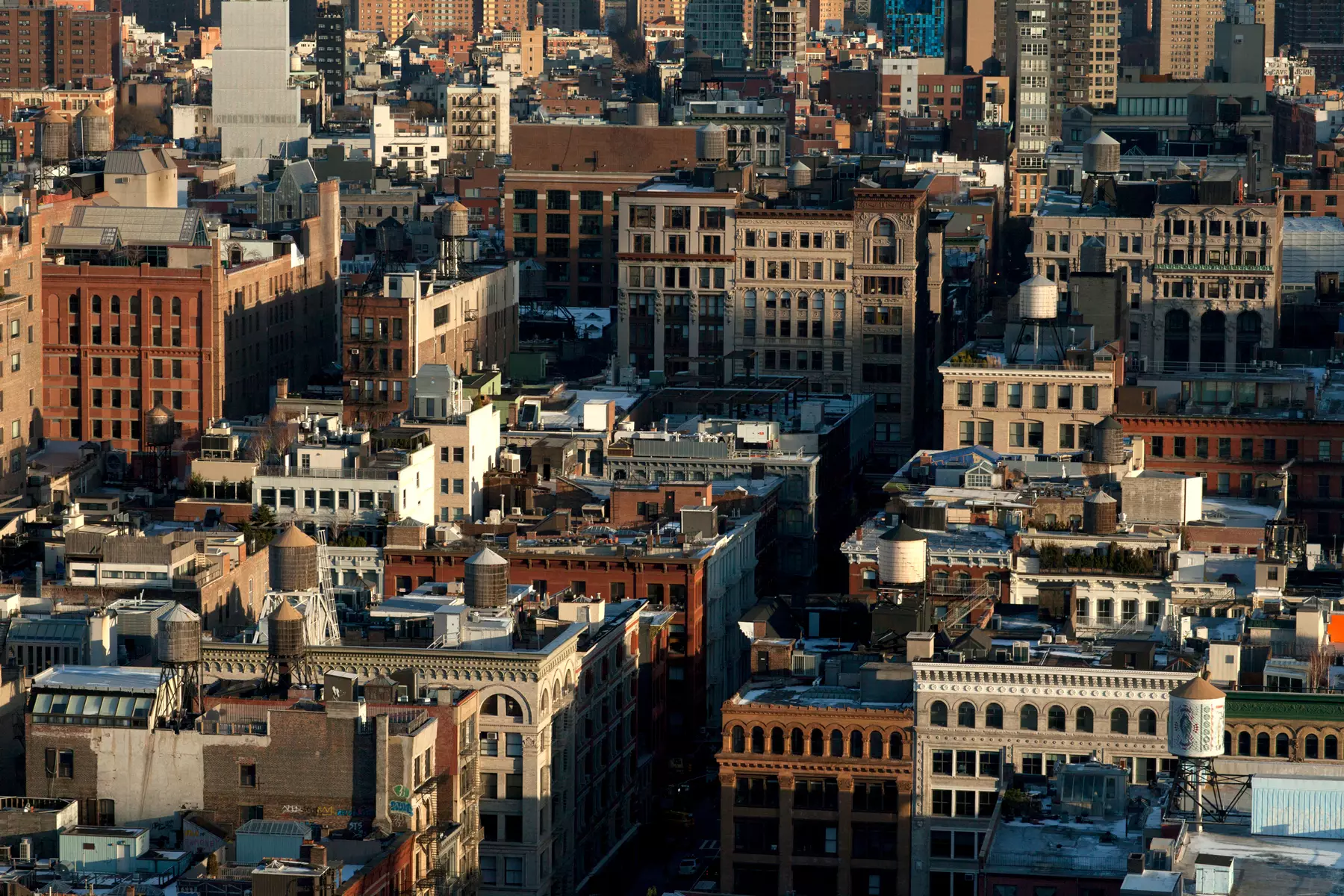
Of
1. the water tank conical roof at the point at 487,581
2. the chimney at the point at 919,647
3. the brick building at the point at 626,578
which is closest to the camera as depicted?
the chimney at the point at 919,647

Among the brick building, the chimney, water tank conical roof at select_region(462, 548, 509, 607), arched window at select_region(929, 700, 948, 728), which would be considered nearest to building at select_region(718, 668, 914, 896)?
arched window at select_region(929, 700, 948, 728)

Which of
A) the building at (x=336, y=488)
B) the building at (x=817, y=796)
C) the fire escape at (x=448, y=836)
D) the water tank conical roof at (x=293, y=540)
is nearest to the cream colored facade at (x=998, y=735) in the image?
the building at (x=817, y=796)

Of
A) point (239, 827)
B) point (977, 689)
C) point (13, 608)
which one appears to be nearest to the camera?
point (239, 827)

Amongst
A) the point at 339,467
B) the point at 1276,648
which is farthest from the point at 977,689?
the point at 339,467

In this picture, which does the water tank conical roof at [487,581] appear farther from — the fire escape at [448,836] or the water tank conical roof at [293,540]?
the fire escape at [448,836]

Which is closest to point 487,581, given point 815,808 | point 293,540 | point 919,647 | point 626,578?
point 293,540

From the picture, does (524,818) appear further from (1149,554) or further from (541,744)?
(1149,554)
